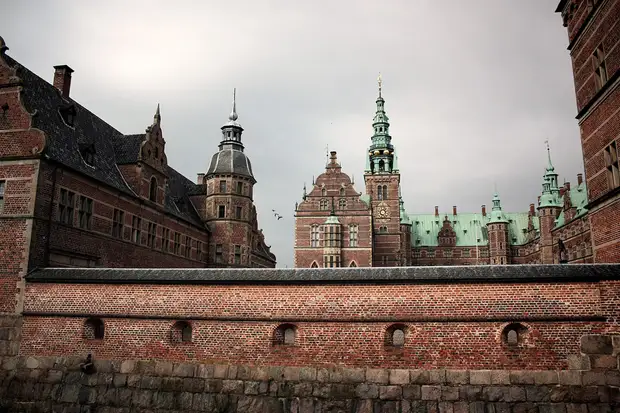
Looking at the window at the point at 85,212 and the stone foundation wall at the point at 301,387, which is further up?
the window at the point at 85,212

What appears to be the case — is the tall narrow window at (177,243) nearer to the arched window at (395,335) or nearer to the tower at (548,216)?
the arched window at (395,335)

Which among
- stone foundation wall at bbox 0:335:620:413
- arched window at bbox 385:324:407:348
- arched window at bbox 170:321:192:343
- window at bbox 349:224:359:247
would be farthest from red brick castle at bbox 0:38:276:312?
window at bbox 349:224:359:247

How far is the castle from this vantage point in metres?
52.8

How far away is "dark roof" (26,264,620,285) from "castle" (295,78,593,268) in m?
27.3

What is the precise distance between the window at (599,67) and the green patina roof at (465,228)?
224 ft

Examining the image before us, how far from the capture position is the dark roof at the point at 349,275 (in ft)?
43.9

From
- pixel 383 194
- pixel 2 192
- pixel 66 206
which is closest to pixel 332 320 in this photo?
pixel 66 206

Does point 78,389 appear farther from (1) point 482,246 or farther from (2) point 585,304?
(1) point 482,246

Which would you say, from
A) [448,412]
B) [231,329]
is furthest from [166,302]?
[448,412]

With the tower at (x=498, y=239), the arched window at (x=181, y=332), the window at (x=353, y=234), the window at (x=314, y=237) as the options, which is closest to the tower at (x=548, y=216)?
the tower at (x=498, y=239)

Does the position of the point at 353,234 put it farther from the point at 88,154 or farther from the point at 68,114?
the point at 68,114

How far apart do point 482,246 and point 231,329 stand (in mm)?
75874

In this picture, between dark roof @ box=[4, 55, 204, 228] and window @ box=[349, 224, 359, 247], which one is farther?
window @ box=[349, 224, 359, 247]

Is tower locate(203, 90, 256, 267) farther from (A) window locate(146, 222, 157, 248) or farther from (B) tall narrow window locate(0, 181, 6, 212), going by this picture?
(B) tall narrow window locate(0, 181, 6, 212)
